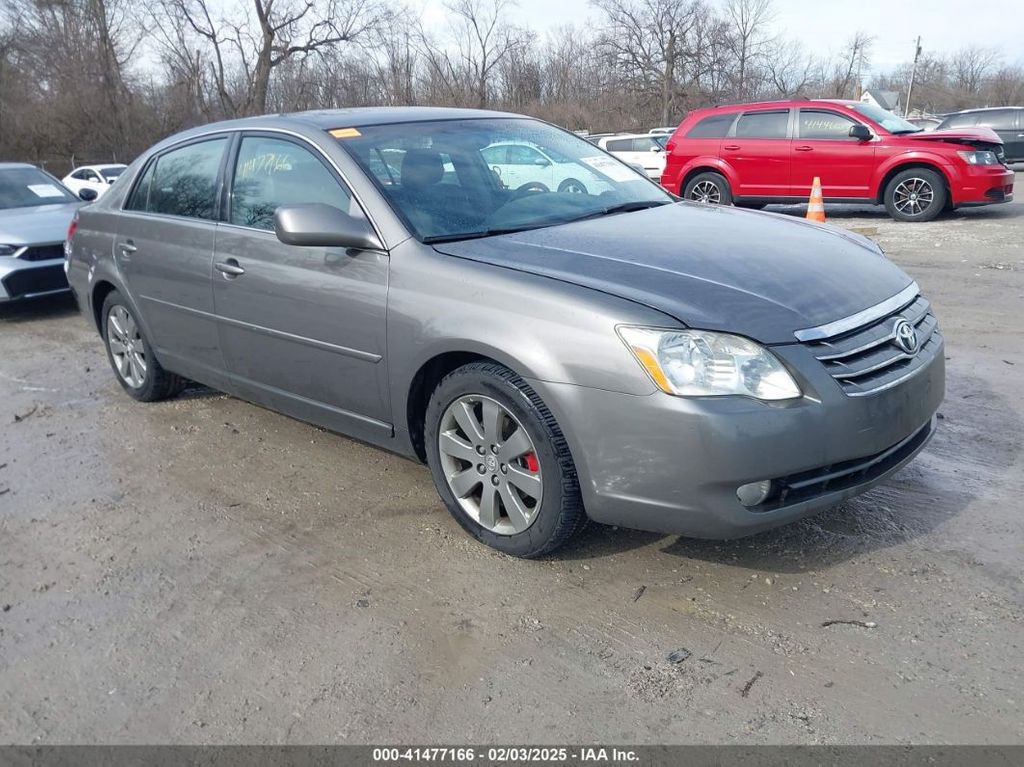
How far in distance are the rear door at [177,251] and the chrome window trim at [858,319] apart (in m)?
2.88

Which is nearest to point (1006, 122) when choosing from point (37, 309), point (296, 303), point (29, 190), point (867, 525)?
point (29, 190)

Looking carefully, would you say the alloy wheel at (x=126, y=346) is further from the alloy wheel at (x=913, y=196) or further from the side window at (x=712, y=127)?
the alloy wheel at (x=913, y=196)

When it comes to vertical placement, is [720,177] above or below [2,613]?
above

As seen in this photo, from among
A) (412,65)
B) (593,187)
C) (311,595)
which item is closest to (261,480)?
(311,595)

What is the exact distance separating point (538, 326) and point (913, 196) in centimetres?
1093

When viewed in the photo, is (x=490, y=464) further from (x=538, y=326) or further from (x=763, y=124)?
(x=763, y=124)

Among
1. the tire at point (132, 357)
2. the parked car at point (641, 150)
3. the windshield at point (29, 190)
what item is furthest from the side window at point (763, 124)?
the tire at point (132, 357)

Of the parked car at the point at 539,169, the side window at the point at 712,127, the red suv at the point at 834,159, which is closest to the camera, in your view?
the parked car at the point at 539,169

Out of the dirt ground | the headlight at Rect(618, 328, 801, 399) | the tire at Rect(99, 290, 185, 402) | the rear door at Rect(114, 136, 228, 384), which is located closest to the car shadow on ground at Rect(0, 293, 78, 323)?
→ the tire at Rect(99, 290, 185, 402)

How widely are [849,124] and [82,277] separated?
34.1 feet

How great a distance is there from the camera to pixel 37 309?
29.5 feet

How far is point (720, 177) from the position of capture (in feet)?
43.8

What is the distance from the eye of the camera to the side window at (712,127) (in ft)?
43.6
